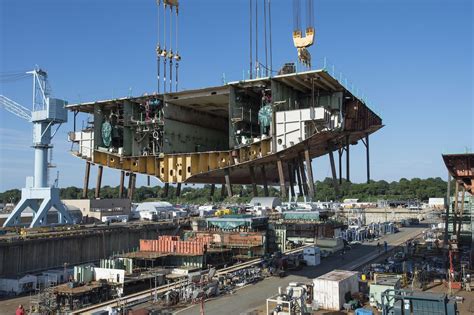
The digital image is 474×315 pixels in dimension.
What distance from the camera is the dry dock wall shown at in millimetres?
43500

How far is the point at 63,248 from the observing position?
49.0 m

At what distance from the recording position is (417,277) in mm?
35875

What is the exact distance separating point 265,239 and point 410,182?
6165 inches

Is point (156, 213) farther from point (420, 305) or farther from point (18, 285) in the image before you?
point (420, 305)

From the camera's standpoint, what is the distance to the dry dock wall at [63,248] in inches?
1713

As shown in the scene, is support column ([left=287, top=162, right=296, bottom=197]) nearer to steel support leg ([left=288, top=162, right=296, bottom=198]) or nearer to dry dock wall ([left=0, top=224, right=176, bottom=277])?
steel support leg ([left=288, top=162, right=296, bottom=198])

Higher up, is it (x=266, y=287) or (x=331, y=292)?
(x=331, y=292)

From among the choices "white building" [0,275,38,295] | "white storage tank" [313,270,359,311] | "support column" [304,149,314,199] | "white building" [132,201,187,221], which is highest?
"support column" [304,149,314,199]

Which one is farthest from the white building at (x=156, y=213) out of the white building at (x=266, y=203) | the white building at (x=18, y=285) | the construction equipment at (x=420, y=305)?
the construction equipment at (x=420, y=305)

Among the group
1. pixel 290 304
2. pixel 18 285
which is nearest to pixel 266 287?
pixel 290 304

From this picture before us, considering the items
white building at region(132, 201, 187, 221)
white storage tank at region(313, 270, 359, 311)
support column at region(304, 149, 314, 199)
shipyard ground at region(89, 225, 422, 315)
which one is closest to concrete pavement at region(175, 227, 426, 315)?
shipyard ground at region(89, 225, 422, 315)

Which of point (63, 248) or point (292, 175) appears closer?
point (63, 248)

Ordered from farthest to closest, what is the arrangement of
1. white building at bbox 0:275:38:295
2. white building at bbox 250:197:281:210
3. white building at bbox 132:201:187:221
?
1. white building at bbox 132:201:187:221
2. white building at bbox 250:197:281:210
3. white building at bbox 0:275:38:295

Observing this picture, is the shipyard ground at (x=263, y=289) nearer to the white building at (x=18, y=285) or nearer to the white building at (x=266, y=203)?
the white building at (x=18, y=285)
